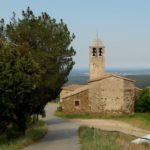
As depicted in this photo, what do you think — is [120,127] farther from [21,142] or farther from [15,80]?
[15,80]

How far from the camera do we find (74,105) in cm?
6297

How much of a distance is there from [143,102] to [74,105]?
7.73 meters

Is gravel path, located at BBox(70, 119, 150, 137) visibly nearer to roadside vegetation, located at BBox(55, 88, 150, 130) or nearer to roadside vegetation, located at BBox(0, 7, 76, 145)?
roadside vegetation, located at BBox(55, 88, 150, 130)

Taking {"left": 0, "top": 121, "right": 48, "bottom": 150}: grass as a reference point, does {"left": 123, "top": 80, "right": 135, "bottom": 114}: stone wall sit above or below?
above

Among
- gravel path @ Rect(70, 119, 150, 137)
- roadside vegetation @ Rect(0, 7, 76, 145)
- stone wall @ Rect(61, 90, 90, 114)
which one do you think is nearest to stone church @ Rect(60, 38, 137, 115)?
stone wall @ Rect(61, 90, 90, 114)

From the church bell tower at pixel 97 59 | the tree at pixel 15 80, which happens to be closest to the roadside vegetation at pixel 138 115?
the church bell tower at pixel 97 59

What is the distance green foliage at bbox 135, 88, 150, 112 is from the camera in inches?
2461

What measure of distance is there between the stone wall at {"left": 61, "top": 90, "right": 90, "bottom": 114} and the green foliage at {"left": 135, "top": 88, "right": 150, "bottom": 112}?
225 inches

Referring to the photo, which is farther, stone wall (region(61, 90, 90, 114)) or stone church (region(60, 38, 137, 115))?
stone wall (region(61, 90, 90, 114))

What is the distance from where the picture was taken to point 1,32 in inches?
1423

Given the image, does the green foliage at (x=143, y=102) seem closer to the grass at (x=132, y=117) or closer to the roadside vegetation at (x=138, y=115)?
the roadside vegetation at (x=138, y=115)

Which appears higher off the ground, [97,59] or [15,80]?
[97,59]

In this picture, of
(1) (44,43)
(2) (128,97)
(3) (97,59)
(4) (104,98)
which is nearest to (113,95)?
(4) (104,98)

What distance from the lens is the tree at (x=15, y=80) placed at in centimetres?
3020
